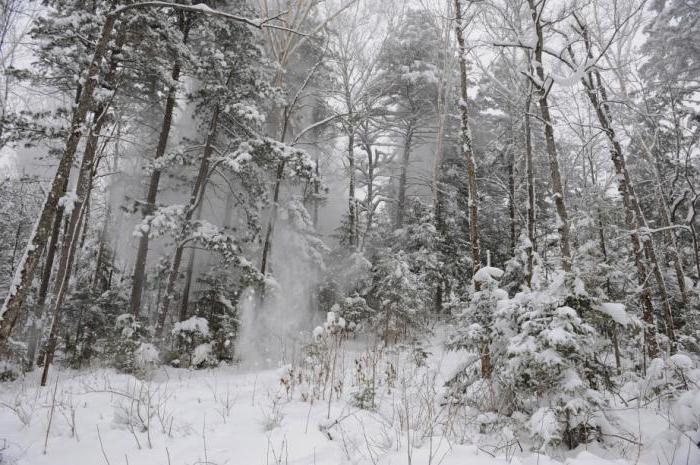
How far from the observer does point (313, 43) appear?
45.6ft

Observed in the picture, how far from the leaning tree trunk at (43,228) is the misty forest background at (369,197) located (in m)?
0.03

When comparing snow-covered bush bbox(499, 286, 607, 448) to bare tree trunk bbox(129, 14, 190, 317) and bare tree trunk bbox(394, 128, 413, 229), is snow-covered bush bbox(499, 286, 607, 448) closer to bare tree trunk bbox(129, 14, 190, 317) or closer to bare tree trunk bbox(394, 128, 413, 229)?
bare tree trunk bbox(129, 14, 190, 317)

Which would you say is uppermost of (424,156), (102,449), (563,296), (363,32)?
(363,32)

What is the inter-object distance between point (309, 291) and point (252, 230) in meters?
4.08

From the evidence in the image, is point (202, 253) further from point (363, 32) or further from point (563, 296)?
point (563, 296)

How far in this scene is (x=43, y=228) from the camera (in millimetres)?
5172

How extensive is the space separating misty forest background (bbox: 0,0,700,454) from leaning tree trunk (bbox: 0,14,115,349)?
1.2 inches

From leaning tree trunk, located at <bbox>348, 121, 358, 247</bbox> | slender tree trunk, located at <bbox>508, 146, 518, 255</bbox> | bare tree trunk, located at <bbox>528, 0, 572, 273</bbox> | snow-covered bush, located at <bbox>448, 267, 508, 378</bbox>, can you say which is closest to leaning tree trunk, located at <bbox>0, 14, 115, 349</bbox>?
snow-covered bush, located at <bbox>448, 267, 508, 378</bbox>

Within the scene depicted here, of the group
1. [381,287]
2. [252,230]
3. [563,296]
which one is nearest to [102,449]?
[563,296]

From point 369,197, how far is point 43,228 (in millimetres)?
13890

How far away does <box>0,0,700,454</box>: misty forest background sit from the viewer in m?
5.13

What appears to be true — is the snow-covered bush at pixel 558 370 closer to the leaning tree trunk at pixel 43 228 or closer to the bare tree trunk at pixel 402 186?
the leaning tree trunk at pixel 43 228

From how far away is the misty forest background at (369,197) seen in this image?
5129mm

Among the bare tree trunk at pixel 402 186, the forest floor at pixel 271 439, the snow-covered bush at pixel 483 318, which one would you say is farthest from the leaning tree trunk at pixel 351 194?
the forest floor at pixel 271 439
